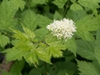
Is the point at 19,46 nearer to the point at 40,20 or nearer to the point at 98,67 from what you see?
the point at 40,20

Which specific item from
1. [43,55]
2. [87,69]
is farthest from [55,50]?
[87,69]

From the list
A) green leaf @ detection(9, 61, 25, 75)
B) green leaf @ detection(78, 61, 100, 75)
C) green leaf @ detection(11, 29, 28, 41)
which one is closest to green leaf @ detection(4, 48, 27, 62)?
green leaf @ detection(11, 29, 28, 41)

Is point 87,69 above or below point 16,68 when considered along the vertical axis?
above

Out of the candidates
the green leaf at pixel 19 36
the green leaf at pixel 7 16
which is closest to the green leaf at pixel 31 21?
the green leaf at pixel 7 16

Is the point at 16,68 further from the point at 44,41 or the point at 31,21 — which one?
the point at 44,41

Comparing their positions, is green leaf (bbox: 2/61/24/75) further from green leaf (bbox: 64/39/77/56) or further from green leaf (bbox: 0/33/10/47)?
green leaf (bbox: 64/39/77/56)
